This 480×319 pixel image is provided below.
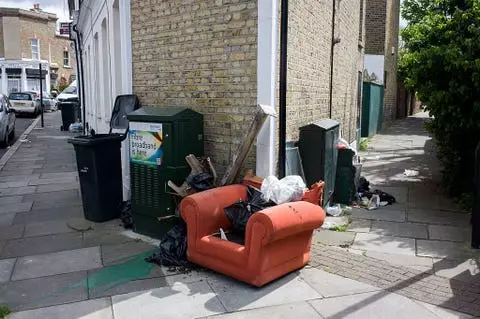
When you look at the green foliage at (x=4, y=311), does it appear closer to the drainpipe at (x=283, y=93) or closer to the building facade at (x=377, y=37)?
the drainpipe at (x=283, y=93)

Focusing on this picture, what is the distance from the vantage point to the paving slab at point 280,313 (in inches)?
160

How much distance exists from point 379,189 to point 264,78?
4451 mm

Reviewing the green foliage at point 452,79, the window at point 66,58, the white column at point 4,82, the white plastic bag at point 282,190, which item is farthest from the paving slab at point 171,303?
the window at point 66,58

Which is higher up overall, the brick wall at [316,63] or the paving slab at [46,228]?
the brick wall at [316,63]

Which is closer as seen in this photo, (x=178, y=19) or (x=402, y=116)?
(x=178, y=19)

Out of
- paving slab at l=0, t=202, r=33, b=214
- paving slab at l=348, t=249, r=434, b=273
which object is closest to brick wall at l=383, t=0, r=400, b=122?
paving slab at l=0, t=202, r=33, b=214

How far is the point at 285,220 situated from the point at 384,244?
206cm

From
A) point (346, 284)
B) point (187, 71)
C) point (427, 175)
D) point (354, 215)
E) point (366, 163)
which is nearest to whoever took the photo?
point (346, 284)

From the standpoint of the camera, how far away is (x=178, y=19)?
21.6 feet

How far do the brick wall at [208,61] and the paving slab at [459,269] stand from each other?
239 cm

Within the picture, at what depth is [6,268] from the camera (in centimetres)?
524

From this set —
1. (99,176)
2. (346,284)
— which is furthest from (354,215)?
(99,176)

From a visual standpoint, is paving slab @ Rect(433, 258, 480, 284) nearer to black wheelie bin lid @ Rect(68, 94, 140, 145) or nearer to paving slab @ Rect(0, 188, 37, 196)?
black wheelie bin lid @ Rect(68, 94, 140, 145)

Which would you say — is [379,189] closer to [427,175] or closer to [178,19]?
[427,175]
